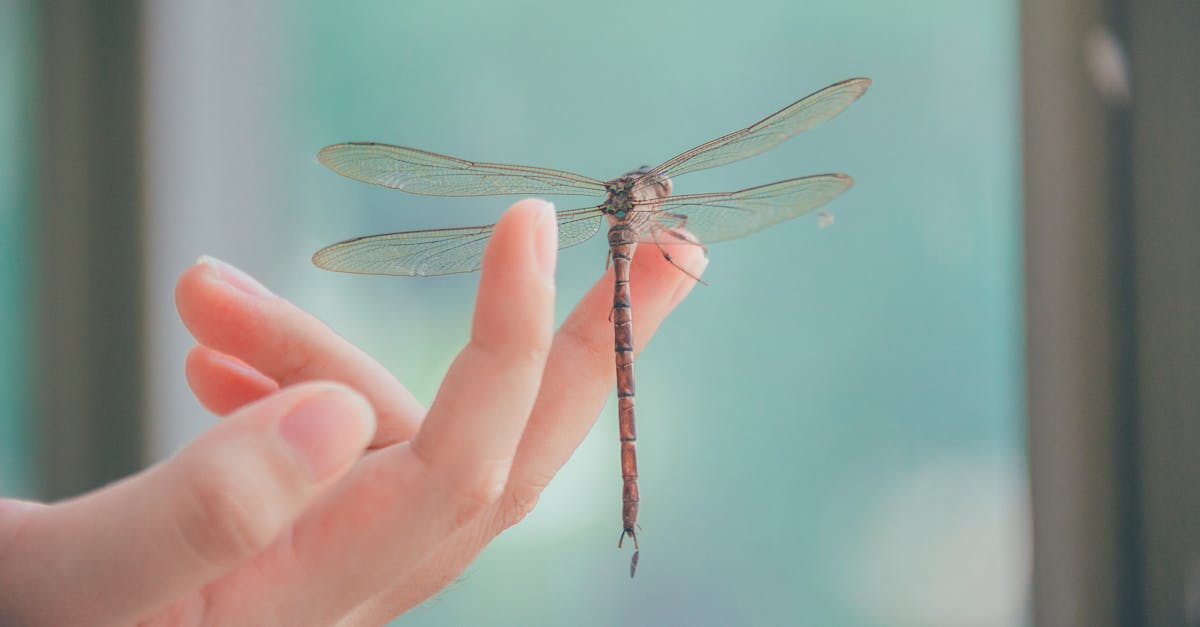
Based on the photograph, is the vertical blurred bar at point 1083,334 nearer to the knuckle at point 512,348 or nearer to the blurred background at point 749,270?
the blurred background at point 749,270

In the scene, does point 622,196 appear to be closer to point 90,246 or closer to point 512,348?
point 512,348

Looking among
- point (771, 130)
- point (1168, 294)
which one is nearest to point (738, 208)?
point (771, 130)

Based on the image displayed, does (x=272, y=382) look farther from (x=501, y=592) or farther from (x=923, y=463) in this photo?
(x=923, y=463)

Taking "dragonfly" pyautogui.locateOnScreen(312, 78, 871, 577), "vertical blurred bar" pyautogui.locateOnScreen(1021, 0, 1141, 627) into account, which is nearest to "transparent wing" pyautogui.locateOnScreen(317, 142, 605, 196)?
"dragonfly" pyautogui.locateOnScreen(312, 78, 871, 577)

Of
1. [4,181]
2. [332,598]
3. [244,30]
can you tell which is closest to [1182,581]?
[332,598]

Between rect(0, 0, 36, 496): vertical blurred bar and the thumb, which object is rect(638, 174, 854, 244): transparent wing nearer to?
the thumb

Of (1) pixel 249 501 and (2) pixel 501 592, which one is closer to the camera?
(1) pixel 249 501
